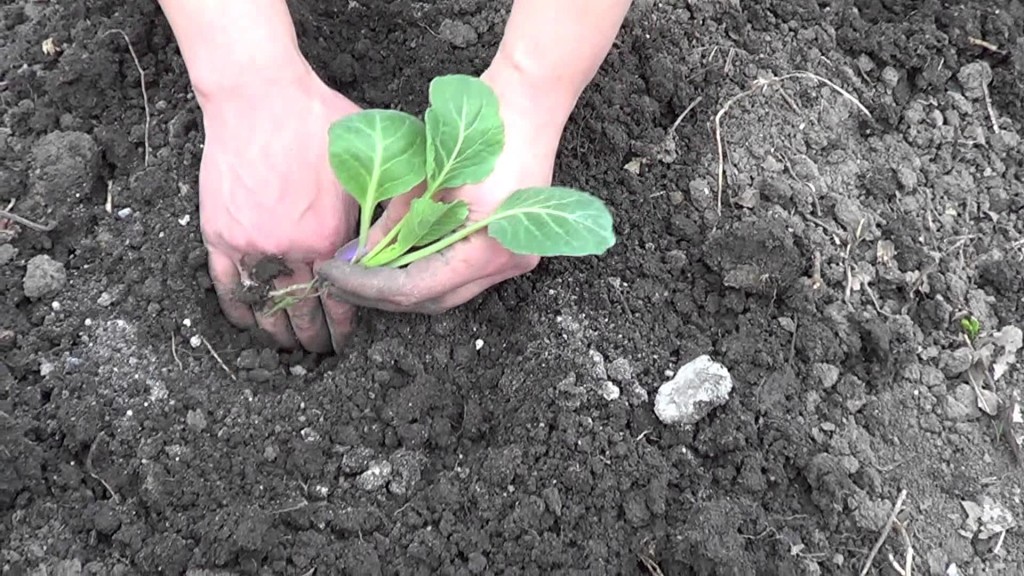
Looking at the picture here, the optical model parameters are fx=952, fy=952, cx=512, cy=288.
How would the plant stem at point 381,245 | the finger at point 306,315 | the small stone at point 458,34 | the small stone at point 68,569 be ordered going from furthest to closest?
the small stone at point 458,34, the finger at point 306,315, the plant stem at point 381,245, the small stone at point 68,569

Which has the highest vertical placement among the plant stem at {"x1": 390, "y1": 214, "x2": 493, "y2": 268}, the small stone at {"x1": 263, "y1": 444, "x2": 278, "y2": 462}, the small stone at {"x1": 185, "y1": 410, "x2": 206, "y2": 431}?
the plant stem at {"x1": 390, "y1": 214, "x2": 493, "y2": 268}

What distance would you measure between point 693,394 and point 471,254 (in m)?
0.37

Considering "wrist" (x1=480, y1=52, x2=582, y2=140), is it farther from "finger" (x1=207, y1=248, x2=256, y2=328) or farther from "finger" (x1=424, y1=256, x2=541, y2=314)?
"finger" (x1=207, y1=248, x2=256, y2=328)

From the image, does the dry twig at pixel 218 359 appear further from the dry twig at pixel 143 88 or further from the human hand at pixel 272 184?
the dry twig at pixel 143 88

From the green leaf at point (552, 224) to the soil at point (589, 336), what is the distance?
0.23 meters

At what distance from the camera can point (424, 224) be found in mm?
1222

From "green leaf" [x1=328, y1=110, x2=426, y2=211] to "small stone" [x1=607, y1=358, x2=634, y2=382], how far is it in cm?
38

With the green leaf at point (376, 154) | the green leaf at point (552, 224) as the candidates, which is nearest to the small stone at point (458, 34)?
the green leaf at point (376, 154)

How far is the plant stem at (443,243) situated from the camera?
1.23m

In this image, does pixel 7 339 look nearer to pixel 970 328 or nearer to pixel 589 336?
pixel 589 336

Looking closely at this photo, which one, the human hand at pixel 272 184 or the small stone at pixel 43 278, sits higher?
the human hand at pixel 272 184

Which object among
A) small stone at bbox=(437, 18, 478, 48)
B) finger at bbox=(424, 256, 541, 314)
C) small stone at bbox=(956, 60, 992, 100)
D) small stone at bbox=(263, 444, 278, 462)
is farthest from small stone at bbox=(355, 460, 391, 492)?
small stone at bbox=(956, 60, 992, 100)

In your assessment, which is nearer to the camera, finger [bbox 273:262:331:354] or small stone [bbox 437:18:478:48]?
finger [bbox 273:262:331:354]

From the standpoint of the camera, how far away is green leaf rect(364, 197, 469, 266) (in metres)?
1.21
